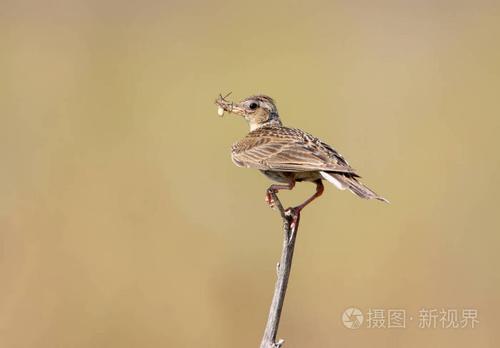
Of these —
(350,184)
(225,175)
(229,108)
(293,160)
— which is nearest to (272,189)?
(293,160)

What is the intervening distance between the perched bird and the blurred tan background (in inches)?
76.5

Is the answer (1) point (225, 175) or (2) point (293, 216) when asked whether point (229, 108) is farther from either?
(1) point (225, 175)

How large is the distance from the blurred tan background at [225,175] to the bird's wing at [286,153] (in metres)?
1.93

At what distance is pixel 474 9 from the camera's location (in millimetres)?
14180

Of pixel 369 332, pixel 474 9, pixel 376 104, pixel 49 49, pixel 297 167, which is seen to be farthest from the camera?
pixel 474 9

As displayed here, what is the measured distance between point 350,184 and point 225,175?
5.23 metres

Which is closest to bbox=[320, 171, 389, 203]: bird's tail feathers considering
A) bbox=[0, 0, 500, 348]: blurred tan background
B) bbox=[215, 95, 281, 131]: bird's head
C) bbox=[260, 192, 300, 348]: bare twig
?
bbox=[260, 192, 300, 348]: bare twig

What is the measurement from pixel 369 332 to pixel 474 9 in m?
8.68

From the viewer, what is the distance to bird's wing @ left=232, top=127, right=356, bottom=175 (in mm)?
5078

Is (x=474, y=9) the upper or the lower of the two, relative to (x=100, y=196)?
upper

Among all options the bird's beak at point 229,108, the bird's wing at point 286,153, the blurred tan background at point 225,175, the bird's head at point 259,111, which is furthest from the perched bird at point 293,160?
the blurred tan background at point 225,175

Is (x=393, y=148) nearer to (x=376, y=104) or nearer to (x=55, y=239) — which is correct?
(x=376, y=104)

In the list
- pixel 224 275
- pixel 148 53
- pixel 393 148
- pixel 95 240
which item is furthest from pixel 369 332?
pixel 148 53

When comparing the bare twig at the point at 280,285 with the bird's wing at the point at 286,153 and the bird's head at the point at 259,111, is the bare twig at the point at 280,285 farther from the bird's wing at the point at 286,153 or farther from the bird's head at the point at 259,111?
the bird's head at the point at 259,111
